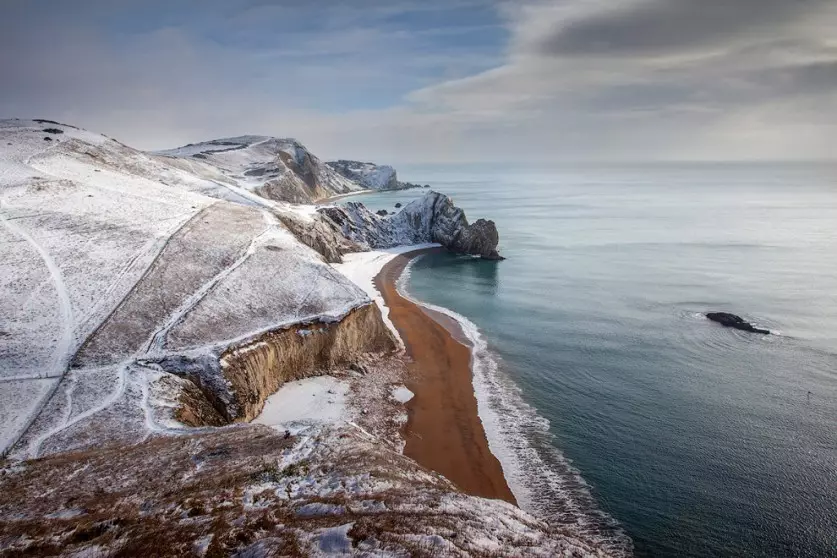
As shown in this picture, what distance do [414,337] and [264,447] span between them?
23.8 m

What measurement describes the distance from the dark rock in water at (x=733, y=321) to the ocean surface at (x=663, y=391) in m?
0.92

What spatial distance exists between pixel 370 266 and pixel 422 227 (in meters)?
21.3

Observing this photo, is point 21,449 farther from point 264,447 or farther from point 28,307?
point 28,307

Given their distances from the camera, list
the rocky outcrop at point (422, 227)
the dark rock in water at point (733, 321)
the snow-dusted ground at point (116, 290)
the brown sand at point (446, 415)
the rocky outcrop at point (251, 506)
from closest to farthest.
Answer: the rocky outcrop at point (251, 506) < the snow-dusted ground at point (116, 290) < the brown sand at point (446, 415) < the dark rock in water at point (733, 321) < the rocky outcrop at point (422, 227)

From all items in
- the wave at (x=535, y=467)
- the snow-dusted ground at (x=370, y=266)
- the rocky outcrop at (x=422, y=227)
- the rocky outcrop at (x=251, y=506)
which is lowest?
the wave at (x=535, y=467)

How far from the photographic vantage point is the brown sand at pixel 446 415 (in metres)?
23.5

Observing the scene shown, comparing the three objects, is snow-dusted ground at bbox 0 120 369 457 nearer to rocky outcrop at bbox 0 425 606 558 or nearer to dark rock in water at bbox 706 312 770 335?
rocky outcrop at bbox 0 425 606 558

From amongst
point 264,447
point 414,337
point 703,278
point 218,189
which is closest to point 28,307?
point 264,447

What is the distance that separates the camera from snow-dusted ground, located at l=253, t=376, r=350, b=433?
26781 millimetres

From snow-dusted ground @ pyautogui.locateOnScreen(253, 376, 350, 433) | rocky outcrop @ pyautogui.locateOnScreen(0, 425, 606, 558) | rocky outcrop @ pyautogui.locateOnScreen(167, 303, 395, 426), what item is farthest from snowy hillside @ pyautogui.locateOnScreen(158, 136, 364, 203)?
rocky outcrop @ pyautogui.locateOnScreen(0, 425, 606, 558)

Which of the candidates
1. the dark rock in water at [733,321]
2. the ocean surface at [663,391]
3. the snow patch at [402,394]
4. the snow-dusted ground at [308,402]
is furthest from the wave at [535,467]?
the dark rock in water at [733,321]

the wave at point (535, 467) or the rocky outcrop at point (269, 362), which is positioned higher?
the rocky outcrop at point (269, 362)

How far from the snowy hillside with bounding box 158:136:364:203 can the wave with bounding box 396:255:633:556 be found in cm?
7280

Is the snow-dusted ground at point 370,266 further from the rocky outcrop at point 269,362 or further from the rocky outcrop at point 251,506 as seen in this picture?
the rocky outcrop at point 251,506
